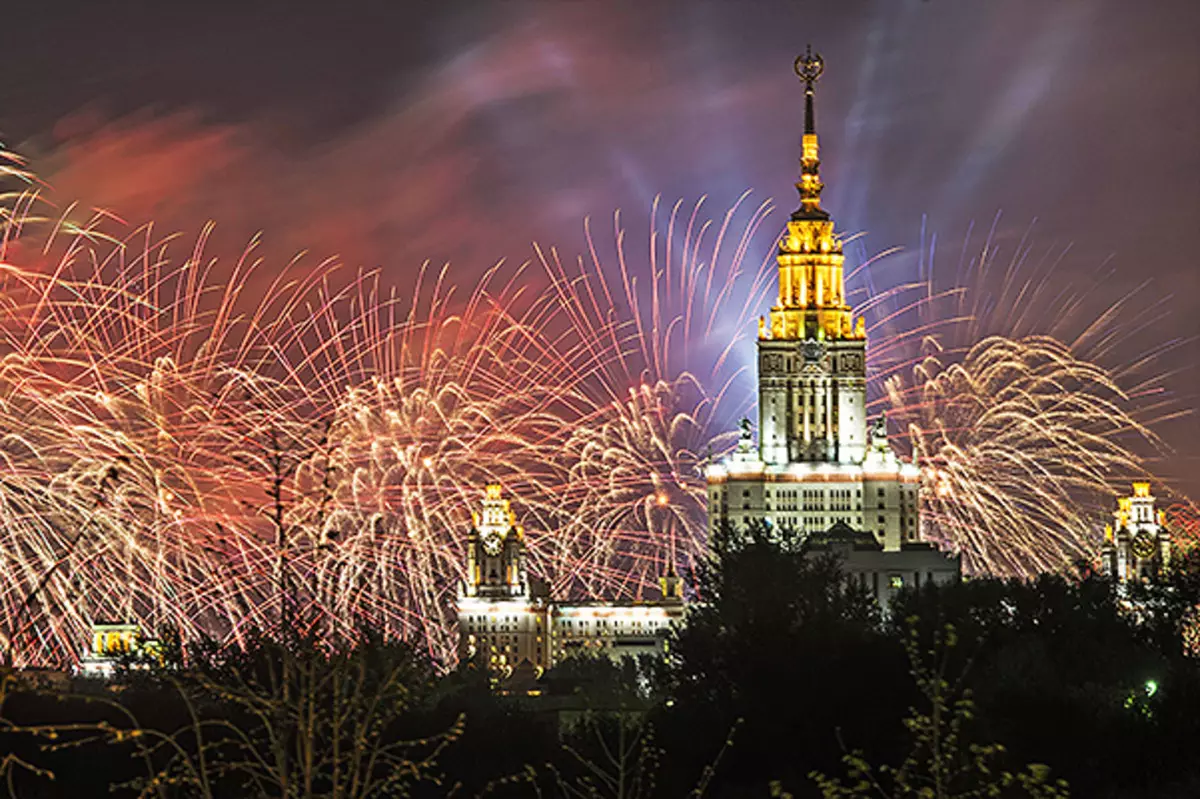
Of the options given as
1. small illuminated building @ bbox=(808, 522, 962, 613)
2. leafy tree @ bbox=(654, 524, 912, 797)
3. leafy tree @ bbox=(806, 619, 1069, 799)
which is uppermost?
small illuminated building @ bbox=(808, 522, 962, 613)

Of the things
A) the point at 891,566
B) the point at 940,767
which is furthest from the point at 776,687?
the point at 891,566

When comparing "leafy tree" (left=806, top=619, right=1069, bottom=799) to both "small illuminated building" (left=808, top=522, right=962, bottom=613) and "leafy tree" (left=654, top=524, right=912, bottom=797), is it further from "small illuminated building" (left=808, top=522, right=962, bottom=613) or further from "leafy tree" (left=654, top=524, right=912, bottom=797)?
"small illuminated building" (left=808, top=522, right=962, bottom=613)

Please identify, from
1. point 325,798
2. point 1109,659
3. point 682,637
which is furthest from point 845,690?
point 325,798

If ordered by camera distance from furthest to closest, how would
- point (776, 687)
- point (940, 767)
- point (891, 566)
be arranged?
point (891, 566) < point (776, 687) < point (940, 767)

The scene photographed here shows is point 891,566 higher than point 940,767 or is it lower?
higher

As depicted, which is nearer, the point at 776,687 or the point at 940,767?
the point at 940,767

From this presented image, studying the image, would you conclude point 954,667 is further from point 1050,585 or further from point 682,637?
point 1050,585

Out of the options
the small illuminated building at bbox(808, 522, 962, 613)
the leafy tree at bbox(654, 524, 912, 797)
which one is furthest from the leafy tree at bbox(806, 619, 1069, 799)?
the small illuminated building at bbox(808, 522, 962, 613)

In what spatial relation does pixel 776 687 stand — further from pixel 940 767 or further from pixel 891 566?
pixel 891 566

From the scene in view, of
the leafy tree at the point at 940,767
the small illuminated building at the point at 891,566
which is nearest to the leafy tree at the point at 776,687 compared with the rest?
the leafy tree at the point at 940,767

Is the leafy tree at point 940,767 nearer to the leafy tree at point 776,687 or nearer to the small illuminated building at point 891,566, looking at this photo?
the leafy tree at point 776,687

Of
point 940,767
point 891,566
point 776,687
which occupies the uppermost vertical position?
point 891,566
